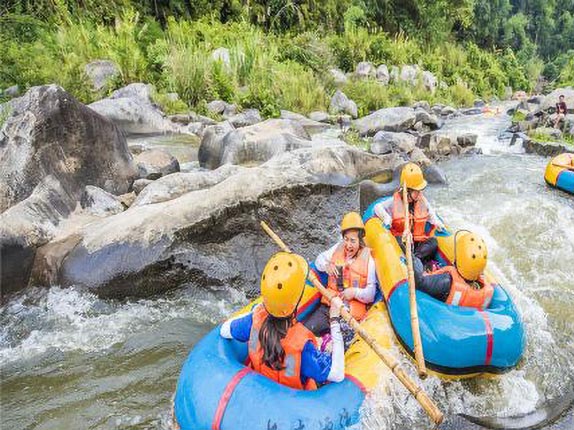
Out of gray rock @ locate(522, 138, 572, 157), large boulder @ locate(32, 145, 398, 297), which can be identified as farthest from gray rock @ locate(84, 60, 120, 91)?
gray rock @ locate(522, 138, 572, 157)

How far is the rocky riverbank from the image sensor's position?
456 centimetres

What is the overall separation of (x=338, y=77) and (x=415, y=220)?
11.6 metres

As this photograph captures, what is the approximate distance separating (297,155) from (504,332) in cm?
358

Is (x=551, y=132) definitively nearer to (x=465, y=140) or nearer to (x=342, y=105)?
(x=465, y=140)

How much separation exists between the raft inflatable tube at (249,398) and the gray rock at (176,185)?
2.93 meters

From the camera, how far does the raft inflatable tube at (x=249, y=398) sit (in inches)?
99.8

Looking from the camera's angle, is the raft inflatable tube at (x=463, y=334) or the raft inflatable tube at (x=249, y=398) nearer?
the raft inflatable tube at (x=249, y=398)

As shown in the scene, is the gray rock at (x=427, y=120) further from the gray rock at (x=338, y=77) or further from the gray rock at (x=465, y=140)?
the gray rock at (x=338, y=77)

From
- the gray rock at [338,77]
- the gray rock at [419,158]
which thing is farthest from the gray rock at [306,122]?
the gray rock at [338,77]

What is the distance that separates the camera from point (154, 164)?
24.4 ft

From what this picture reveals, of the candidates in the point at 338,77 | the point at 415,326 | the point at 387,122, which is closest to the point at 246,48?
the point at 338,77

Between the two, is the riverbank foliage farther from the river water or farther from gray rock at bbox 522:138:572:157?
the river water

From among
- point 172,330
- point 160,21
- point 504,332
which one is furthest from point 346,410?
point 160,21

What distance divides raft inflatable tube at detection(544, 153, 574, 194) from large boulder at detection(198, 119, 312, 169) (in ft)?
13.0
